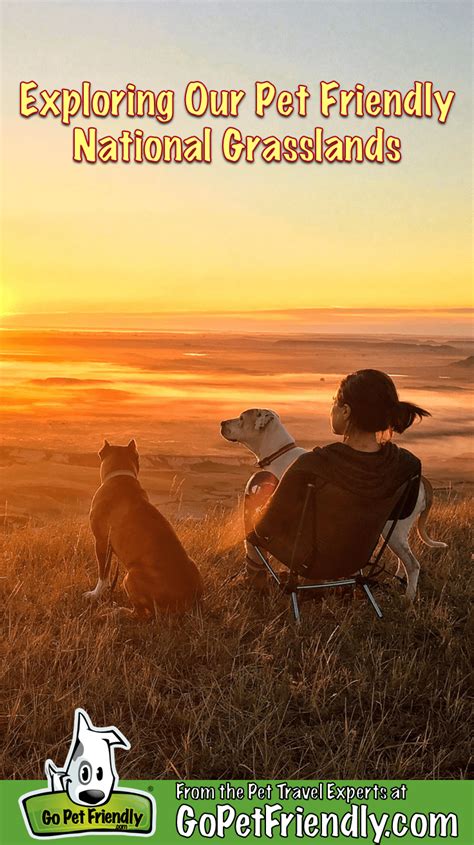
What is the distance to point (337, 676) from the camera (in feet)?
16.4

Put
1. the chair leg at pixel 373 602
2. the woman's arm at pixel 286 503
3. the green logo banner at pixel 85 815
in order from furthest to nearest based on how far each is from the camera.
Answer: the chair leg at pixel 373 602 < the woman's arm at pixel 286 503 < the green logo banner at pixel 85 815

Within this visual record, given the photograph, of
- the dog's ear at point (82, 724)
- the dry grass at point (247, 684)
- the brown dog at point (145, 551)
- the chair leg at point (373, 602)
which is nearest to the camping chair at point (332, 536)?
the chair leg at point (373, 602)

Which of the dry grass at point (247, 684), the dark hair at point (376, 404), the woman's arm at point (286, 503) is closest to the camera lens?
the dry grass at point (247, 684)

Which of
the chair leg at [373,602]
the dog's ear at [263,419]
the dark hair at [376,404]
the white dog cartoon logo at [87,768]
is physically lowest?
the white dog cartoon logo at [87,768]

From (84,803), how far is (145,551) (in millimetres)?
1881

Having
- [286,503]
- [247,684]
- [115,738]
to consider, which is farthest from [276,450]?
[115,738]

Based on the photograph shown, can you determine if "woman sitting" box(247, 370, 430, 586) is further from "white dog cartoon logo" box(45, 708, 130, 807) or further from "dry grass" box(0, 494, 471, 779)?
"white dog cartoon logo" box(45, 708, 130, 807)

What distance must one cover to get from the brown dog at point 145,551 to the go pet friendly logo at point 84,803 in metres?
1.52

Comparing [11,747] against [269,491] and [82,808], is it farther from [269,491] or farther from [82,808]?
[269,491]

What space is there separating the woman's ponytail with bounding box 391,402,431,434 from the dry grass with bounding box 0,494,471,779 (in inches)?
53.7

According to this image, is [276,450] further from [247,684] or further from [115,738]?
[115,738]

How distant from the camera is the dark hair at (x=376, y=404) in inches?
207

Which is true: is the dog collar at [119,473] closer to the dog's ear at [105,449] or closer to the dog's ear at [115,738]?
the dog's ear at [105,449]

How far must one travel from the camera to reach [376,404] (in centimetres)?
527
